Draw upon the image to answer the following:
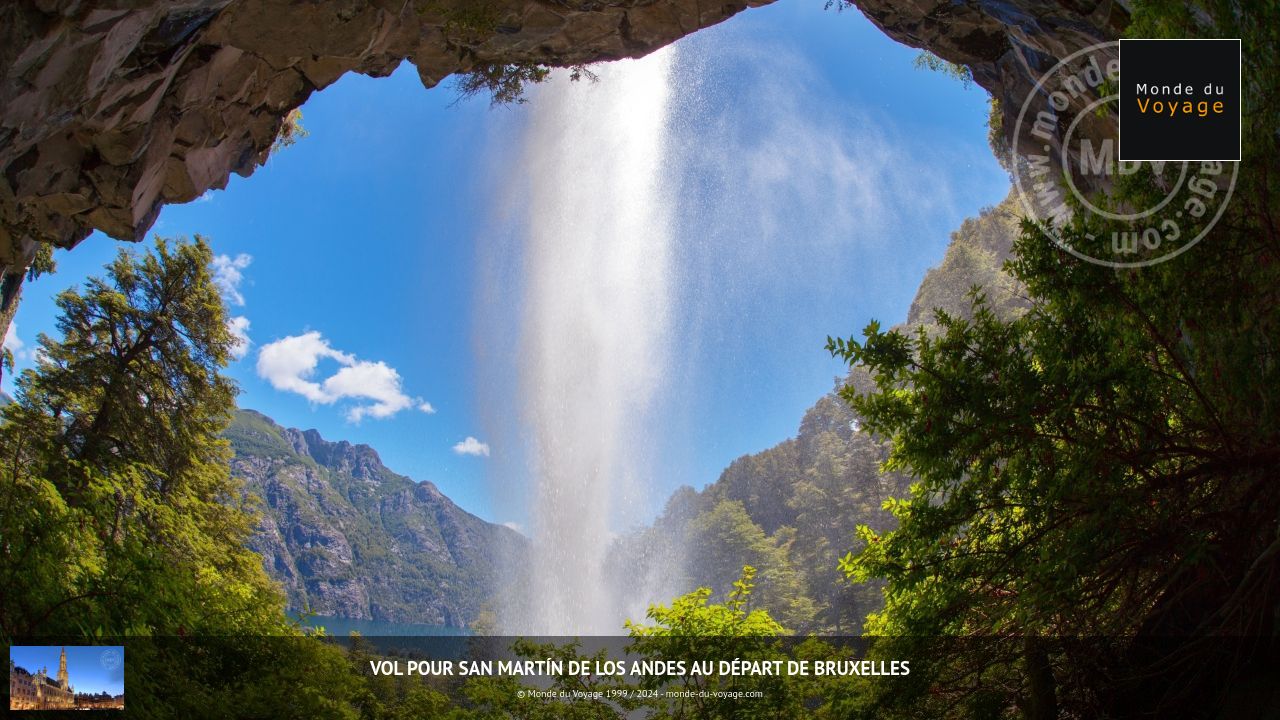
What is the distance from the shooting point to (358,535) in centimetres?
12025

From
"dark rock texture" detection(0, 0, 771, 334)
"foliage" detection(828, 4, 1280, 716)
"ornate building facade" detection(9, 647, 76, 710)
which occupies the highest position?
"dark rock texture" detection(0, 0, 771, 334)

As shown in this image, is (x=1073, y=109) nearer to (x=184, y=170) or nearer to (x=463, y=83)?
(x=463, y=83)

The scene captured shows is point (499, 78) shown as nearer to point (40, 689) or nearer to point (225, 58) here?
point (225, 58)

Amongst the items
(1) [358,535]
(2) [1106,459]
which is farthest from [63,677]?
(1) [358,535]

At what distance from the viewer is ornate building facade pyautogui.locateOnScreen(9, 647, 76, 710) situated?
15.7 feet

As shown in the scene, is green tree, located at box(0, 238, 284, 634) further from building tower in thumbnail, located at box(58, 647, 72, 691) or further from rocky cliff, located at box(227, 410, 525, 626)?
rocky cliff, located at box(227, 410, 525, 626)

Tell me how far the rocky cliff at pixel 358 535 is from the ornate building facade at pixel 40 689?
83.3 meters

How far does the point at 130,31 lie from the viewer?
6.51m

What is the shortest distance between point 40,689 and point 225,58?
787cm

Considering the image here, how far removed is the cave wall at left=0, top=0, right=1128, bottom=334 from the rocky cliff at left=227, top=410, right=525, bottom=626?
264ft

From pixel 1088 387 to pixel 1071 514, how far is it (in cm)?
80

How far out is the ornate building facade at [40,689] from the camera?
15.7ft

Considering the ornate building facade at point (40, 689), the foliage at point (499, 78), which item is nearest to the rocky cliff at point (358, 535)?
the foliage at point (499, 78)

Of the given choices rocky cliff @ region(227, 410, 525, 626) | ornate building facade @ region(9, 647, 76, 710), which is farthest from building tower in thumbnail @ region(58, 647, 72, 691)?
rocky cliff @ region(227, 410, 525, 626)
